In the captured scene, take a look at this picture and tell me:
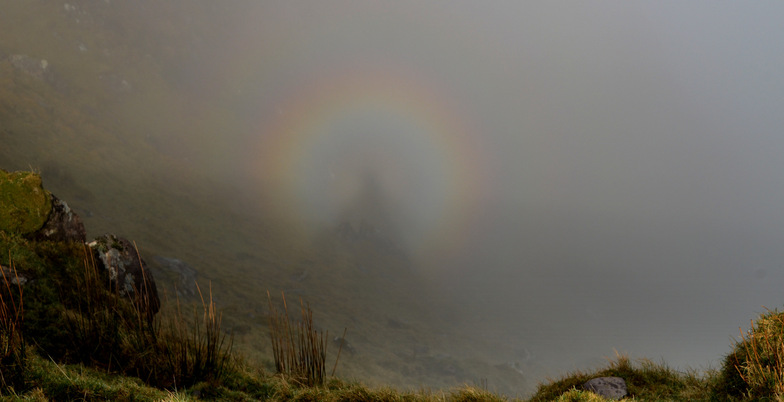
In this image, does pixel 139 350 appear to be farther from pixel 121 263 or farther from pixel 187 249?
pixel 187 249

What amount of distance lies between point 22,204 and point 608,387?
20873mm

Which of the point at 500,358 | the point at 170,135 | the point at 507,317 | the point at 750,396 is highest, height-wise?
the point at 170,135

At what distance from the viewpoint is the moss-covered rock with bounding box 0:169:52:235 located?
44.3 feet

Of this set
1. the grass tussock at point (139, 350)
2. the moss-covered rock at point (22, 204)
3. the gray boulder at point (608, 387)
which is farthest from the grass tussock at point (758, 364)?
the moss-covered rock at point (22, 204)

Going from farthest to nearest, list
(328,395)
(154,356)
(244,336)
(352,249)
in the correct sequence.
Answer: (352,249) < (244,336) < (154,356) < (328,395)

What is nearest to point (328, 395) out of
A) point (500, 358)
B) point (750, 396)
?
point (750, 396)

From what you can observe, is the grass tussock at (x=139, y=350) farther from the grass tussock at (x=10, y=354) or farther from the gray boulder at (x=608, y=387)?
the gray boulder at (x=608, y=387)

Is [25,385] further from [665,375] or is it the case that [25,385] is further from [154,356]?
[665,375]

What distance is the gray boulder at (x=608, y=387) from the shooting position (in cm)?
926

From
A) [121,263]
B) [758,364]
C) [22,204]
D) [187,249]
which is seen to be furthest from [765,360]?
[187,249]

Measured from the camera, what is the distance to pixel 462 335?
134m

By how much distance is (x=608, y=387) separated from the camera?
9.56 metres

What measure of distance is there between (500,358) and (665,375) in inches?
4897

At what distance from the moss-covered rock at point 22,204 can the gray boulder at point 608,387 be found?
19.9 meters
